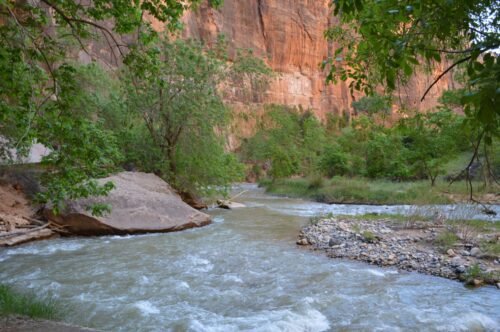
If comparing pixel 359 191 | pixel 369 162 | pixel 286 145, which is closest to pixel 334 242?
pixel 359 191

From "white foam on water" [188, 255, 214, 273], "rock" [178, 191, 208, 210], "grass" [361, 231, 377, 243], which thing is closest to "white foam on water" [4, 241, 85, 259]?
"white foam on water" [188, 255, 214, 273]

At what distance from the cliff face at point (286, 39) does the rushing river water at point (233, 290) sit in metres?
43.9

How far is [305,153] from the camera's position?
41219 mm

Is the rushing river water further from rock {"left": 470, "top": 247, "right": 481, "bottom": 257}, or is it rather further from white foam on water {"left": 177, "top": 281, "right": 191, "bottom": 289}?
rock {"left": 470, "top": 247, "right": 481, "bottom": 257}

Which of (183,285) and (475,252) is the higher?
(475,252)

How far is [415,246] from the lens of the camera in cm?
915

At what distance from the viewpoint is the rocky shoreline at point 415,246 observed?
23.8ft

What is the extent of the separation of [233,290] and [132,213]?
6.23m

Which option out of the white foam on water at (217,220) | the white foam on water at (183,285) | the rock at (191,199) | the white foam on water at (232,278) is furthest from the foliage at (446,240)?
the rock at (191,199)

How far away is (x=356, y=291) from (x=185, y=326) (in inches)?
109

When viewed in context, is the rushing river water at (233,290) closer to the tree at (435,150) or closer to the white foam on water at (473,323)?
the white foam on water at (473,323)

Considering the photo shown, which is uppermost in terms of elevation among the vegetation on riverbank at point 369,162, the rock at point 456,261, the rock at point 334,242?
the vegetation on riverbank at point 369,162

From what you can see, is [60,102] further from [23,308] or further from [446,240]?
[446,240]

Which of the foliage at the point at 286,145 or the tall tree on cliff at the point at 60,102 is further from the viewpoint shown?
the foliage at the point at 286,145
